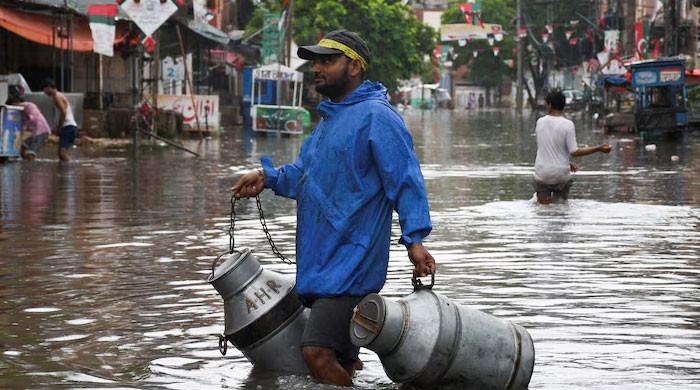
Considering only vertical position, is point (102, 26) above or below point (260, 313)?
above

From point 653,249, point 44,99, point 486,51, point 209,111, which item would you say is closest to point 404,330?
point 653,249

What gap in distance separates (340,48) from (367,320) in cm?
115

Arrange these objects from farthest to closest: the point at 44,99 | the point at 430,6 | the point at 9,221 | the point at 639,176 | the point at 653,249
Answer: the point at 430,6 → the point at 44,99 → the point at 639,176 → the point at 9,221 → the point at 653,249

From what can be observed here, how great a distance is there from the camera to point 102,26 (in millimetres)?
33031

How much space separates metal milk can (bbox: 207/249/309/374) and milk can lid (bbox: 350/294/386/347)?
0.66 m

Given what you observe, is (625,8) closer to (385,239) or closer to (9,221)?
(9,221)

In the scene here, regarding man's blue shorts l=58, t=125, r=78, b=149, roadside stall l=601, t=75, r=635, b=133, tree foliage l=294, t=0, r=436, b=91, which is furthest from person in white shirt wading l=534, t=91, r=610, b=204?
tree foliage l=294, t=0, r=436, b=91

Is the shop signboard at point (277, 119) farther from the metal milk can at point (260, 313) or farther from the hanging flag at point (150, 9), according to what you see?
the metal milk can at point (260, 313)

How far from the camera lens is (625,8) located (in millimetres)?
101062

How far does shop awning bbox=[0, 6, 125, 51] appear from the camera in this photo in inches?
1237

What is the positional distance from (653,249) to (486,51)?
121211mm

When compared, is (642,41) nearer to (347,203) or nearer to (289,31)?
(289,31)

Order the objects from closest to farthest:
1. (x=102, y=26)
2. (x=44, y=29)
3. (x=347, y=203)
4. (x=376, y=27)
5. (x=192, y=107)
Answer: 1. (x=347, y=203)
2. (x=102, y=26)
3. (x=44, y=29)
4. (x=192, y=107)
5. (x=376, y=27)

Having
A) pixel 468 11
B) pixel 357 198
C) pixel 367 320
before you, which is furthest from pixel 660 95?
pixel 468 11
